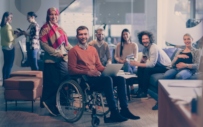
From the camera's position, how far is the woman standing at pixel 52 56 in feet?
9.23

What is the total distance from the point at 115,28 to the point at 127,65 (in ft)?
9.29

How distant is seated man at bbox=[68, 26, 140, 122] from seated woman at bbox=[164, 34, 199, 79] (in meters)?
1.14

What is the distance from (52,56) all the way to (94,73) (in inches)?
26.9

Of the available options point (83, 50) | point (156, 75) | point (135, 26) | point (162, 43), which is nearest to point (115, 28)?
point (135, 26)

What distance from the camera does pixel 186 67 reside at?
3.26 metres

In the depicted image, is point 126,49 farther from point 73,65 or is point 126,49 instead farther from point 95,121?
point 95,121

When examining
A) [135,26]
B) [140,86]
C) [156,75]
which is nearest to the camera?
[156,75]

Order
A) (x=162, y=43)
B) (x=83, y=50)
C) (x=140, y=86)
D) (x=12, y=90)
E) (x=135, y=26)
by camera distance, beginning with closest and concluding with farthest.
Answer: (x=83, y=50), (x=12, y=90), (x=140, y=86), (x=162, y=43), (x=135, y=26)

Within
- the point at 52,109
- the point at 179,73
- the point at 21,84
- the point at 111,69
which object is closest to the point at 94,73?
the point at 111,69

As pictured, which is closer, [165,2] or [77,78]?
[77,78]

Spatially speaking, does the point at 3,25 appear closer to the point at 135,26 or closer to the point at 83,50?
the point at 83,50

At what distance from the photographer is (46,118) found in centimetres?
280

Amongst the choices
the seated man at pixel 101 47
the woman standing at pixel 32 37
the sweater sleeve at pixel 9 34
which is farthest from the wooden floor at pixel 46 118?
the sweater sleeve at pixel 9 34

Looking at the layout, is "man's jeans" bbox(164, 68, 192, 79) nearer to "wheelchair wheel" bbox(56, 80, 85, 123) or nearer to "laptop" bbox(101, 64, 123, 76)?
"laptop" bbox(101, 64, 123, 76)
